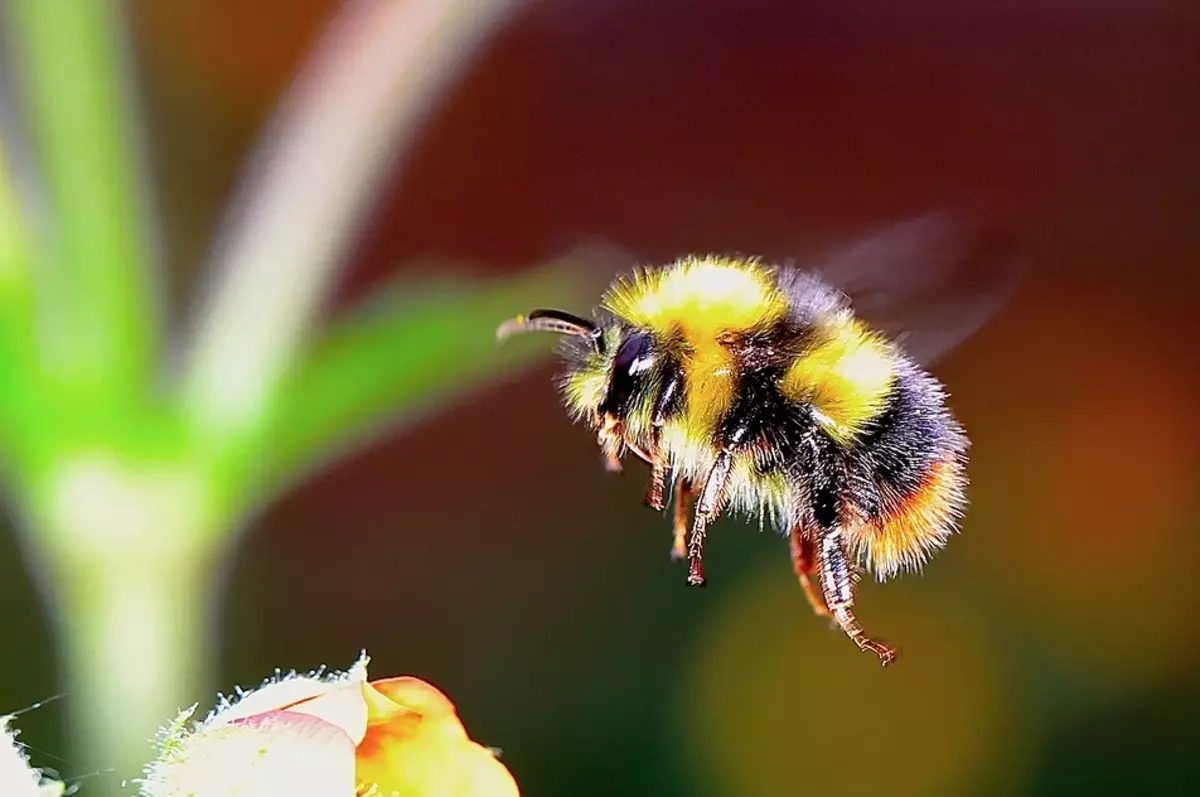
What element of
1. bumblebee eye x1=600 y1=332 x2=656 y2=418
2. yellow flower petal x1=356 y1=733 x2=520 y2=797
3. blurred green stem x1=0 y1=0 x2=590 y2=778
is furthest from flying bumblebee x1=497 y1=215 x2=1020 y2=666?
blurred green stem x1=0 y1=0 x2=590 y2=778

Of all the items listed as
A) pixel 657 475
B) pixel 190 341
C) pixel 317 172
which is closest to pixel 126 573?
pixel 190 341

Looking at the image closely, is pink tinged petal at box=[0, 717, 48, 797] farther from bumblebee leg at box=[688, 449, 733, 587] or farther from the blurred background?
the blurred background

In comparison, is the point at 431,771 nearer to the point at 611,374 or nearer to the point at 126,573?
the point at 611,374

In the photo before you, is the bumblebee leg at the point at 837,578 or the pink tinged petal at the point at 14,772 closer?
the pink tinged petal at the point at 14,772

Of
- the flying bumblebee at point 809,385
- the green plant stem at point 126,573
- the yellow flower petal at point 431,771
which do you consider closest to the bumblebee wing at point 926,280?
the flying bumblebee at point 809,385

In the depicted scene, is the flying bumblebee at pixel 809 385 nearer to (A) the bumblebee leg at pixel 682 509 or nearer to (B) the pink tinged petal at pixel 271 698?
(A) the bumblebee leg at pixel 682 509

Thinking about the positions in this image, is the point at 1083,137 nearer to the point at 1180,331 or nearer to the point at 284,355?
the point at 1180,331
